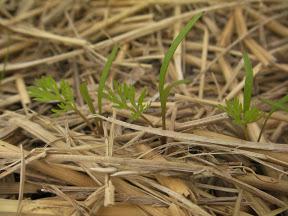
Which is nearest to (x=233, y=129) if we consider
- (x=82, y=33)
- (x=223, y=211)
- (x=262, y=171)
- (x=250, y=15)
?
(x=262, y=171)

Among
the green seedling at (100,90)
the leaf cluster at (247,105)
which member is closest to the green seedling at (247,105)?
the leaf cluster at (247,105)

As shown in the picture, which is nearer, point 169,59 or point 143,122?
point 169,59

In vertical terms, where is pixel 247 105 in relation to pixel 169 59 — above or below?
below

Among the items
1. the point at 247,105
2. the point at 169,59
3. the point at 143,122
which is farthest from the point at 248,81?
the point at 143,122

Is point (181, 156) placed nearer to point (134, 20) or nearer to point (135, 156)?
point (135, 156)

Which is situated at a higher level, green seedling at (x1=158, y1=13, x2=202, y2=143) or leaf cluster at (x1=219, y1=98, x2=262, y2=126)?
green seedling at (x1=158, y1=13, x2=202, y2=143)

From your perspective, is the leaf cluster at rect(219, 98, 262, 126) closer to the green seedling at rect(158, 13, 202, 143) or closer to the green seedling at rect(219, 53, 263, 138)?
the green seedling at rect(219, 53, 263, 138)

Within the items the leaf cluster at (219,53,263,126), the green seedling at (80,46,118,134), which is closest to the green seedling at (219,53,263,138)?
the leaf cluster at (219,53,263,126)

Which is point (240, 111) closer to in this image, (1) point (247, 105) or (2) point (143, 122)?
(1) point (247, 105)
